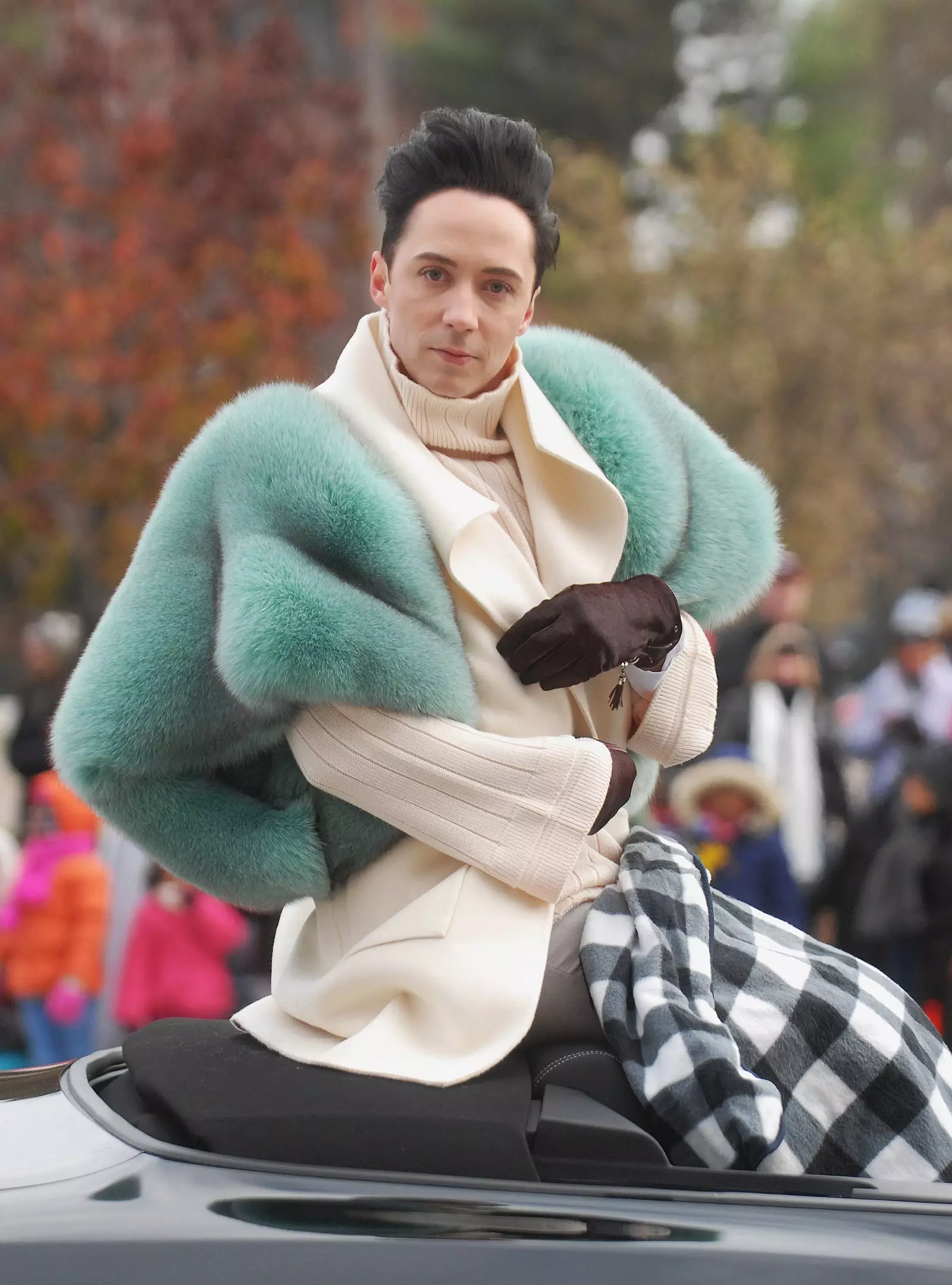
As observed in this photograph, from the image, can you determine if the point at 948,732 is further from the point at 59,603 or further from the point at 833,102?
the point at 833,102

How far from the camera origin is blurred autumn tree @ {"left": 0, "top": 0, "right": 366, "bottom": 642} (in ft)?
34.6

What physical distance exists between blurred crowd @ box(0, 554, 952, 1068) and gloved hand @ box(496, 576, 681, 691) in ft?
10.0

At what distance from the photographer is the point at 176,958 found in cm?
529

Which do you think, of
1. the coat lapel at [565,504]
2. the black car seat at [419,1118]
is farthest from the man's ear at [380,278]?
the black car seat at [419,1118]

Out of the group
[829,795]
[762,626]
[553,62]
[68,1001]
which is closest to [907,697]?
[762,626]

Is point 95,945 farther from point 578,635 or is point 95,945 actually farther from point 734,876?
point 578,635

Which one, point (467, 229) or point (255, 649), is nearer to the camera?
point (255, 649)

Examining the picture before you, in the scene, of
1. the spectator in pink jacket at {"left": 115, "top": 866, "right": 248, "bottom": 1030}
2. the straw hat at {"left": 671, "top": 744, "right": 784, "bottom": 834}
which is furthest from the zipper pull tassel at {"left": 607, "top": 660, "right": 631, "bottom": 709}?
the straw hat at {"left": 671, "top": 744, "right": 784, "bottom": 834}

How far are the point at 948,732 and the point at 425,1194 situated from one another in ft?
17.6

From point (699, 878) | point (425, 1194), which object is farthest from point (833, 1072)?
point (425, 1194)

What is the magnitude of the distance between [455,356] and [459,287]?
93 millimetres

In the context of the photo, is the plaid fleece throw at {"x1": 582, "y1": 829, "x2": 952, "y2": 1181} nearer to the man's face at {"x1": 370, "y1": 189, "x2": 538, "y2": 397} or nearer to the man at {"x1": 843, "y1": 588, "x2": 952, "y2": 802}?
the man's face at {"x1": 370, "y1": 189, "x2": 538, "y2": 397}

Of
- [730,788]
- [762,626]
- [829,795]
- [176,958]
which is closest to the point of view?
[176,958]

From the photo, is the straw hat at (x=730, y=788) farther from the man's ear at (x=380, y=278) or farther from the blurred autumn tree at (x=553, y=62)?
the blurred autumn tree at (x=553, y=62)
